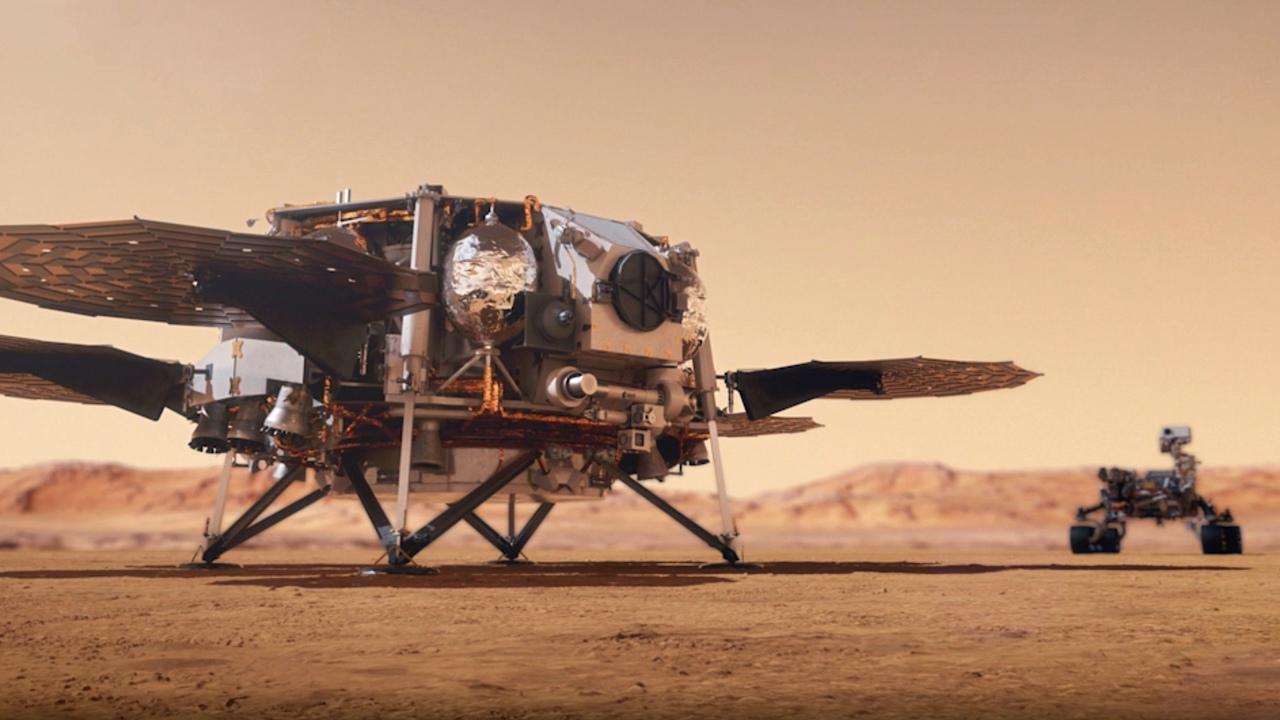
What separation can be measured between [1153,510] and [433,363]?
87.5ft

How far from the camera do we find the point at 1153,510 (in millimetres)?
38625

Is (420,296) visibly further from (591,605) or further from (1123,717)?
(1123,717)

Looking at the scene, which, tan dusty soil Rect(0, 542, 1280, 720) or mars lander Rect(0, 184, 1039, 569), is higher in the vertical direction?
mars lander Rect(0, 184, 1039, 569)

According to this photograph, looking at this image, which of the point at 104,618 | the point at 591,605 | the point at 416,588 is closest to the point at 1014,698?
the point at 591,605

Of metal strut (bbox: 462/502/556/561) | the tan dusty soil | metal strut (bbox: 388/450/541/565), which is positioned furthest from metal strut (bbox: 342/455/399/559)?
metal strut (bbox: 462/502/556/561)

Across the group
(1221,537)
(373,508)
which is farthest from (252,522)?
(1221,537)

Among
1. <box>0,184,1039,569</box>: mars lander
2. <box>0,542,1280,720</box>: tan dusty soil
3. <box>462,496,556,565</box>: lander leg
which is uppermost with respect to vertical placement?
<box>0,184,1039,569</box>: mars lander

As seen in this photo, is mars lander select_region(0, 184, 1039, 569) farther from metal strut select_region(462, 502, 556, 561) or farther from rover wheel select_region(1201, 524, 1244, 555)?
rover wheel select_region(1201, 524, 1244, 555)

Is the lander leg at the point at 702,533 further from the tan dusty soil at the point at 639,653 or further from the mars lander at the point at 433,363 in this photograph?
the tan dusty soil at the point at 639,653

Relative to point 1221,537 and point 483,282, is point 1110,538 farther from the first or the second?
point 483,282

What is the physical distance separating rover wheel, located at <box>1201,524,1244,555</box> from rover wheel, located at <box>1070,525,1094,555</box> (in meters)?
3.72

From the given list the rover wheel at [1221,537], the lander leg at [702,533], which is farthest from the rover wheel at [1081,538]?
the lander leg at [702,533]

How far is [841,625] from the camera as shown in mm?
11117

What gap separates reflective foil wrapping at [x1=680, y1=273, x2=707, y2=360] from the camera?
26.3 m
